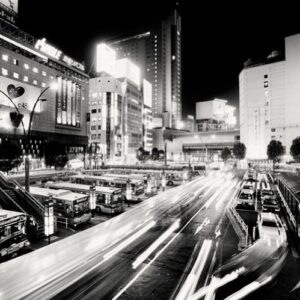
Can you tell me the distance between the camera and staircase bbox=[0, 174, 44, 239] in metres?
15.1

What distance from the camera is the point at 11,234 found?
12.3 metres

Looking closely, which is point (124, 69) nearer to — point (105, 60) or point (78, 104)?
point (105, 60)

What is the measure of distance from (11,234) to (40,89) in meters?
70.3

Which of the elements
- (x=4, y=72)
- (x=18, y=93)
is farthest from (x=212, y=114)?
(x=4, y=72)

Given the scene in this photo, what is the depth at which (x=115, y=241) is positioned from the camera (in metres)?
14.0

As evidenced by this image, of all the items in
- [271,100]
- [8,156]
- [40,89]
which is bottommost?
[8,156]

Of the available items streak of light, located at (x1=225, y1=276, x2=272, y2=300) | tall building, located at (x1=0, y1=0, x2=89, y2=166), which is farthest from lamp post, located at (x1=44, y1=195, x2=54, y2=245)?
tall building, located at (x1=0, y1=0, x2=89, y2=166)

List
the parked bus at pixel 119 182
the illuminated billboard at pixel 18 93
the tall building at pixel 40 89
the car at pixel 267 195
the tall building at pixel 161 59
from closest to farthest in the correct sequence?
the car at pixel 267 195 → the parked bus at pixel 119 182 → the illuminated billboard at pixel 18 93 → the tall building at pixel 40 89 → the tall building at pixel 161 59

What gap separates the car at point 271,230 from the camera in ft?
42.8

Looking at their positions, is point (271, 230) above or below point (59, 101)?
below

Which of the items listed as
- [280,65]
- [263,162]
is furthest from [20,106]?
[280,65]

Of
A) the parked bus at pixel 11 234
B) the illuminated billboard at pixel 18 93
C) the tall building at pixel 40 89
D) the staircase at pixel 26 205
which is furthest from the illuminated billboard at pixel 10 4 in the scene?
the parked bus at pixel 11 234

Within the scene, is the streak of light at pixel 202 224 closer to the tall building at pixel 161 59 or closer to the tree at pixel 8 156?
the tree at pixel 8 156

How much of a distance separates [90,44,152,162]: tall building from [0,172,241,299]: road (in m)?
86.1
